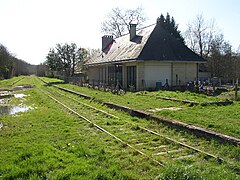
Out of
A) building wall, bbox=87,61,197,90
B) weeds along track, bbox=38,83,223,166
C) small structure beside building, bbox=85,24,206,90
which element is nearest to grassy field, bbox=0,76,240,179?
weeds along track, bbox=38,83,223,166

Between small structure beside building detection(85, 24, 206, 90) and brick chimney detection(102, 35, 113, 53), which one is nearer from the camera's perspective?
small structure beside building detection(85, 24, 206, 90)

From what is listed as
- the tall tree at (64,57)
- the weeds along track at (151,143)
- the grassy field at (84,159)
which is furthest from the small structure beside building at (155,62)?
the tall tree at (64,57)

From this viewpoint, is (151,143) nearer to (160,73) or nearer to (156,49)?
(160,73)

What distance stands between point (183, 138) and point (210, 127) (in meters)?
1.07

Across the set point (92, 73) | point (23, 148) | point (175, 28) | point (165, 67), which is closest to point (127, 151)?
point (23, 148)

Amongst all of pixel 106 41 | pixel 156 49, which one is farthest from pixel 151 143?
pixel 106 41

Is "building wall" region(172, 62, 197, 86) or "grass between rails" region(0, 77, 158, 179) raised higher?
"building wall" region(172, 62, 197, 86)

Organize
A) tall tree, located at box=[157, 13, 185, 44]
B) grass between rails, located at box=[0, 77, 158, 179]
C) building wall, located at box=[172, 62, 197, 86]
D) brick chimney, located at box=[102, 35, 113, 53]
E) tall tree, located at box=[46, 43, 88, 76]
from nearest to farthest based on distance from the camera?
grass between rails, located at box=[0, 77, 158, 179]
building wall, located at box=[172, 62, 197, 86]
brick chimney, located at box=[102, 35, 113, 53]
tall tree, located at box=[157, 13, 185, 44]
tall tree, located at box=[46, 43, 88, 76]

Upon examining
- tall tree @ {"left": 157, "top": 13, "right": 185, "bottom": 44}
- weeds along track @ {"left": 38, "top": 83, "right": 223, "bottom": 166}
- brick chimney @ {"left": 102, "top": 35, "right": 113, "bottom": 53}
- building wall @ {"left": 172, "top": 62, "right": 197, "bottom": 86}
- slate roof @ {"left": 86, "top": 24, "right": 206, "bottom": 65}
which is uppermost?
tall tree @ {"left": 157, "top": 13, "right": 185, "bottom": 44}

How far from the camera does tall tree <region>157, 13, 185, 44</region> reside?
46344mm

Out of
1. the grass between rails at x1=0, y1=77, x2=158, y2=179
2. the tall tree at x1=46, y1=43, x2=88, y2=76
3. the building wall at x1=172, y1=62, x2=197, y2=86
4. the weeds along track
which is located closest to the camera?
the grass between rails at x1=0, y1=77, x2=158, y2=179

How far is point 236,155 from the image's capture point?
5887 mm

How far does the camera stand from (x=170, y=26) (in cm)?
4669

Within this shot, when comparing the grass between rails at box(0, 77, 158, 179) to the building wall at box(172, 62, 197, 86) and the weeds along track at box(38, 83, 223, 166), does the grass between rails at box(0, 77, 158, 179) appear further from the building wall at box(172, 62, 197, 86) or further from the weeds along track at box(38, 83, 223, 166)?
the building wall at box(172, 62, 197, 86)
